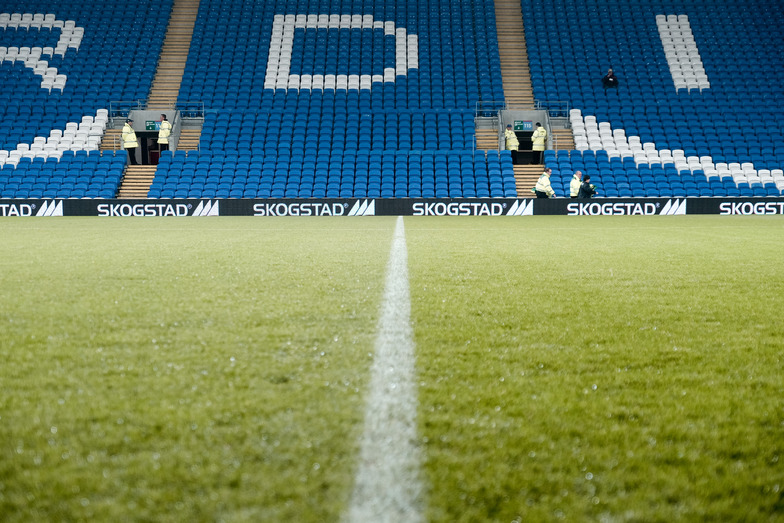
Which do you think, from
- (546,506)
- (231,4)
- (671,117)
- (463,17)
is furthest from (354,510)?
(231,4)

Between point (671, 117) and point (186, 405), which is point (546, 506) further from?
point (671, 117)

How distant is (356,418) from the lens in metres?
1.52

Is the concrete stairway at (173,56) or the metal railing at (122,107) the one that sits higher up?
the concrete stairway at (173,56)

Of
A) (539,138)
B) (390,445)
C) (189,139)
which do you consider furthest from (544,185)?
(390,445)

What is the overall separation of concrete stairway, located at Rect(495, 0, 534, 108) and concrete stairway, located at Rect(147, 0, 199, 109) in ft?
42.4

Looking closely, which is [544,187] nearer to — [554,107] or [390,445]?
[554,107]

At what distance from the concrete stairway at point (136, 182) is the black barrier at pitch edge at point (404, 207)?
2.24 metres

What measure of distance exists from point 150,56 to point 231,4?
214 inches

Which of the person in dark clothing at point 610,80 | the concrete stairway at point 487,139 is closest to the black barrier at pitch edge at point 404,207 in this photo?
the concrete stairway at point 487,139

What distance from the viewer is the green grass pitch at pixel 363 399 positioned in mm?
1117

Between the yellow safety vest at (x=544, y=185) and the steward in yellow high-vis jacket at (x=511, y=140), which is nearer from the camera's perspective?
the yellow safety vest at (x=544, y=185)

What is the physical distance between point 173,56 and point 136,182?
8.30 metres

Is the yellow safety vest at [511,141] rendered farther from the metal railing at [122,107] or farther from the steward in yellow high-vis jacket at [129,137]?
the metal railing at [122,107]

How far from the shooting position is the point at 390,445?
136 centimetres
